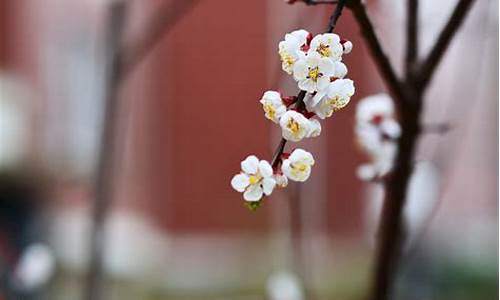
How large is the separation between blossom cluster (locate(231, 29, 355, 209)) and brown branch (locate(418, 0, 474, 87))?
173mm

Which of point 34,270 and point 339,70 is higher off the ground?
point 34,270

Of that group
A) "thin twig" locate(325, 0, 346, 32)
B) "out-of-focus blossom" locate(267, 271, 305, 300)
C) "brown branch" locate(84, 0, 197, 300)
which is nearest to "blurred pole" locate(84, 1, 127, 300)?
"brown branch" locate(84, 0, 197, 300)

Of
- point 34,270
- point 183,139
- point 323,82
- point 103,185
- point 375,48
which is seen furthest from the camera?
point 183,139

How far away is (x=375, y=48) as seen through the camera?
67cm

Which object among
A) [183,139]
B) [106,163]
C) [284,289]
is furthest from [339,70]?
[183,139]

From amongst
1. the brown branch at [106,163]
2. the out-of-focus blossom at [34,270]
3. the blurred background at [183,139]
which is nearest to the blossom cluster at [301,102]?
the brown branch at [106,163]

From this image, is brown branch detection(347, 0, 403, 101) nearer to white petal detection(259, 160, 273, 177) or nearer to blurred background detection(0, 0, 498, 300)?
white petal detection(259, 160, 273, 177)

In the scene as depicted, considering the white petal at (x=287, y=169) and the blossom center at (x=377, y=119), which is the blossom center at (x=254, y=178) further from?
the blossom center at (x=377, y=119)

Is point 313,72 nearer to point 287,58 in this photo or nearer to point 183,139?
point 287,58

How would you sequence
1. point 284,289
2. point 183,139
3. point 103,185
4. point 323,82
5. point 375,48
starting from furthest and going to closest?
point 183,139, point 284,289, point 103,185, point 375,48, point 323,82

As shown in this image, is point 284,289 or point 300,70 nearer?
point 300,70

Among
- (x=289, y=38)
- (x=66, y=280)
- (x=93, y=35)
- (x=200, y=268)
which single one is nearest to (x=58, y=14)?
(x=93, y=35)

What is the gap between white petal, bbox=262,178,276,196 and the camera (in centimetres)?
53

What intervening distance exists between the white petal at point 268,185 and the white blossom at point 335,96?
4 centimetres
